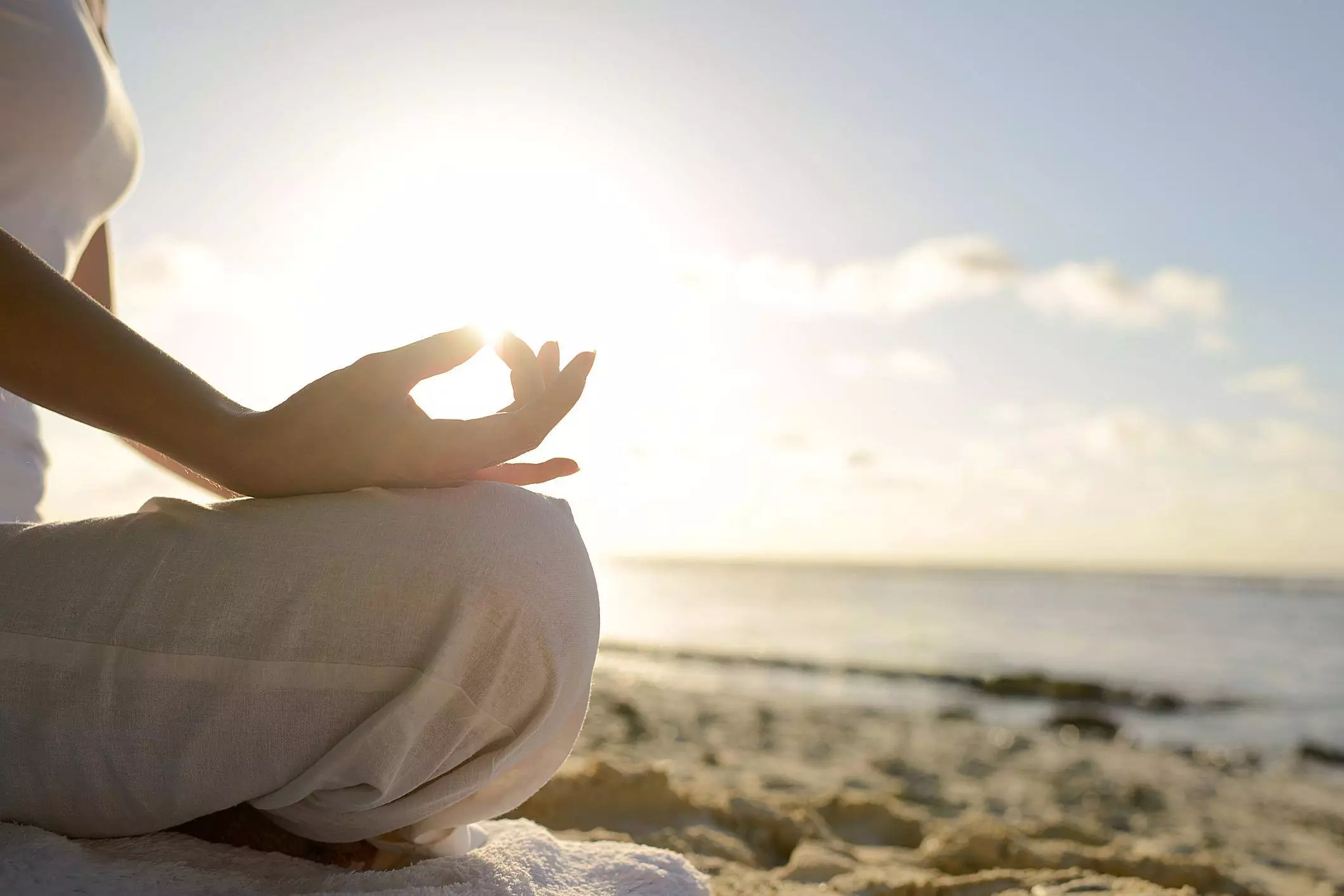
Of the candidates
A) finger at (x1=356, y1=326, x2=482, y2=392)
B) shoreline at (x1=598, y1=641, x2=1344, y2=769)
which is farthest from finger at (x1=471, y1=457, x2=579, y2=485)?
shoreline at (x1=598, y1=641, x2=1344, y2=769)

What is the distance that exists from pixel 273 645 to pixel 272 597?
0.05 m

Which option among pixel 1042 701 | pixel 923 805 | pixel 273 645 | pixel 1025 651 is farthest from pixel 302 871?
pixel 1025 651

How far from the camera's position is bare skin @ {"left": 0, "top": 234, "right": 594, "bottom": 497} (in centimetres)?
96

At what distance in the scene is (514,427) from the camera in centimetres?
102

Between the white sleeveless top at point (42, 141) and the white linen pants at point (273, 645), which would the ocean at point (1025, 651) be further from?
the white sleeveless top at point (42, 141)

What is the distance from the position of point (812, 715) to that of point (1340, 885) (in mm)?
4228

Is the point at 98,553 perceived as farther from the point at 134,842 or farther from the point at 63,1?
the point at 63,1

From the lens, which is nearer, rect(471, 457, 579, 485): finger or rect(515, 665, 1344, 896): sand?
rect(471, 457, 579, 485): finger

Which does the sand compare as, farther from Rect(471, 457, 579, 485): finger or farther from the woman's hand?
the woman's hand

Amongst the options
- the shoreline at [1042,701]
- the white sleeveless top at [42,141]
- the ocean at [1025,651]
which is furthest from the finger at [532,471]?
the ocean at [1025,651]

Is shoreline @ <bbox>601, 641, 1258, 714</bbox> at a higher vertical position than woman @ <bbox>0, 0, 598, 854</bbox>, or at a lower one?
lower

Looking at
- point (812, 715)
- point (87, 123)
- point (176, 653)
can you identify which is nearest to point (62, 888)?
point (176, 653)

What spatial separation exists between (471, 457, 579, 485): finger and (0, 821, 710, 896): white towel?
1.74 ft

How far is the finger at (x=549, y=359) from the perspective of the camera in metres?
1.18
